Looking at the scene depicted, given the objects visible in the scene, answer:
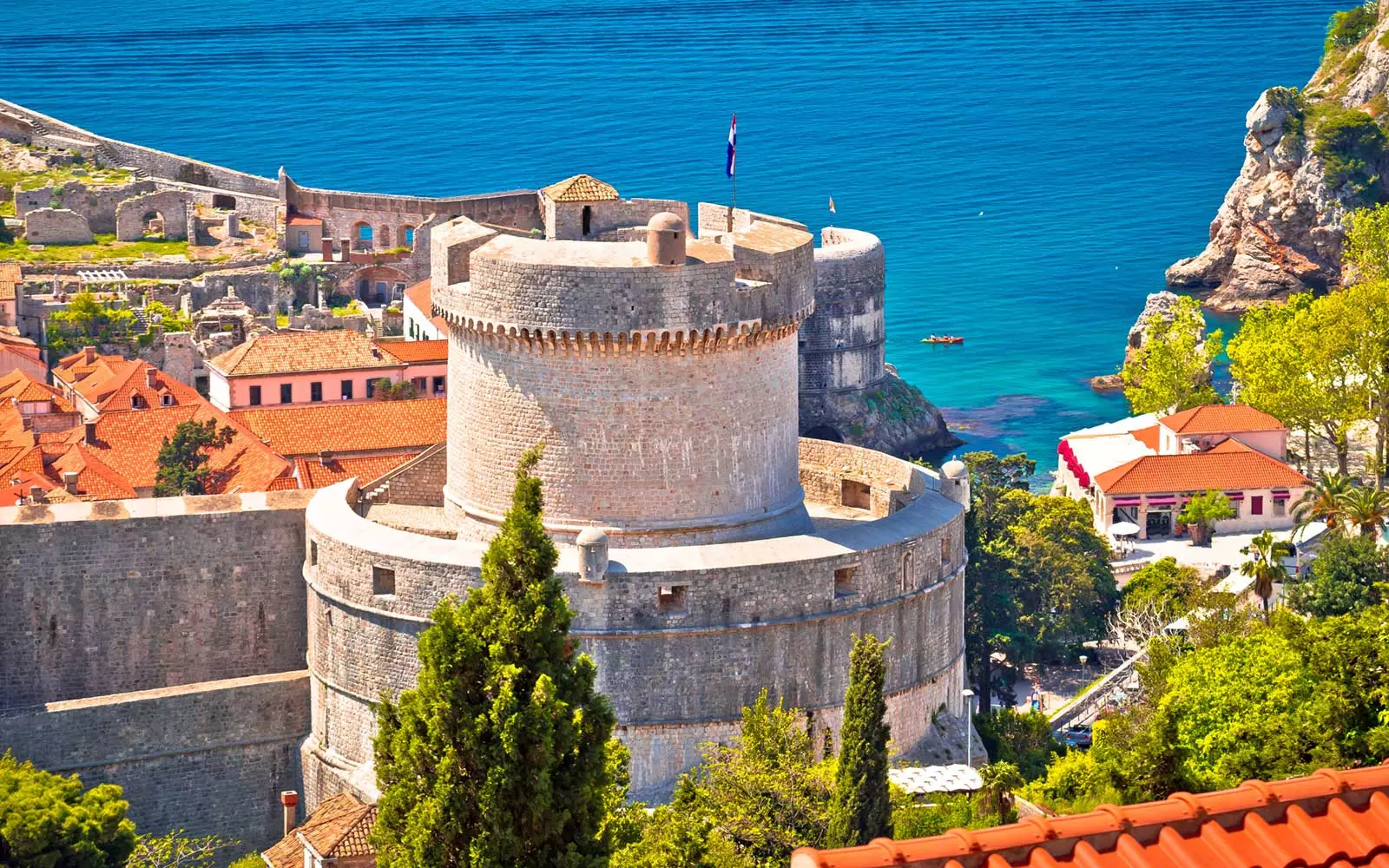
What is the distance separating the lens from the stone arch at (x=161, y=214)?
5074 inches

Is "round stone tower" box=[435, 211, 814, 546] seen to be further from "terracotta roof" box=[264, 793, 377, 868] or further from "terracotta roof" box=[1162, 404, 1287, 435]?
"terracotta roof" box=[1162, 404, 1287, 435]

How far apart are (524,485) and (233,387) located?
209 feet

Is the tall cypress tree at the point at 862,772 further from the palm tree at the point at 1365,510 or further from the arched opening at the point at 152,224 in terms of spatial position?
the arched opening at the point at 152,224

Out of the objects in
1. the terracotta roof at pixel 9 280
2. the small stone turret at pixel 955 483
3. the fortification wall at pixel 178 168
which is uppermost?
the fortification wall at pixel 178 168

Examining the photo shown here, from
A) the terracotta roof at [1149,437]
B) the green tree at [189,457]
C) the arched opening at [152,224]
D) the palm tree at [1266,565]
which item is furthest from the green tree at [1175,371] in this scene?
the arched opening at [152,224]

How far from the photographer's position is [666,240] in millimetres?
42500

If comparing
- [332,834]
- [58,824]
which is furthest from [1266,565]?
[58,824]

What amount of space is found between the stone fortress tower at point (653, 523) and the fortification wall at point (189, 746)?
86 cm

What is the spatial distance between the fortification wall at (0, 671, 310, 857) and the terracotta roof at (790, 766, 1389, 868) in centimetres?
2480

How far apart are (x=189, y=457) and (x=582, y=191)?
100ft

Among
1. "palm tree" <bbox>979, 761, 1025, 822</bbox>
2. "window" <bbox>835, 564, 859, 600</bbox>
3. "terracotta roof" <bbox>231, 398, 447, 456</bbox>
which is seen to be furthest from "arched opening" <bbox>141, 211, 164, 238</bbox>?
"window" <bbox>835, 564, 859, 600</bbox>

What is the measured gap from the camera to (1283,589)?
2687 inches

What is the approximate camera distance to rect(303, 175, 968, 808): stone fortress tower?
4238 cm

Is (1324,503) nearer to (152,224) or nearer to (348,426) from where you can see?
(348,426)
